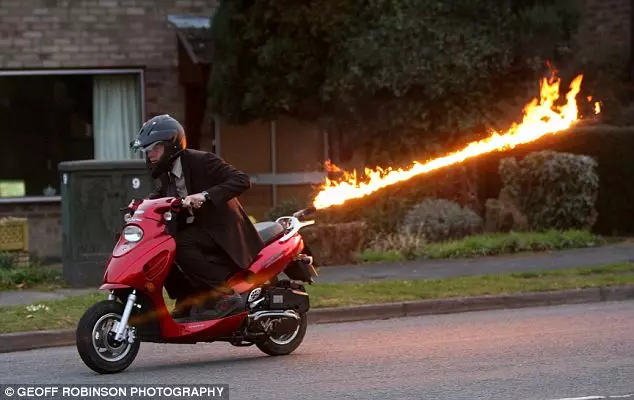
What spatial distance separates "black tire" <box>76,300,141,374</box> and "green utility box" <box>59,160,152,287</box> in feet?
19.2

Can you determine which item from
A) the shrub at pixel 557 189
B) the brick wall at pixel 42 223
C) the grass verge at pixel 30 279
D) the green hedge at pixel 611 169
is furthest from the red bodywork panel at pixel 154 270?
the green hedge at pixel 611 169

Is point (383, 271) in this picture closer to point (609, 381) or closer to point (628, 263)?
point (628, 263)

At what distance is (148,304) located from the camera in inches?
349

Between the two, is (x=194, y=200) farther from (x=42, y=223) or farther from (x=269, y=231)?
(x=42, y=223)

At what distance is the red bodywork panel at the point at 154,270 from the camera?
28.6 ft

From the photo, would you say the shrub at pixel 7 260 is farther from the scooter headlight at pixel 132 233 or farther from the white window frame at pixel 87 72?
the scooter headlight at pixel 132 233

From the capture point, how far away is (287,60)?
1897cm

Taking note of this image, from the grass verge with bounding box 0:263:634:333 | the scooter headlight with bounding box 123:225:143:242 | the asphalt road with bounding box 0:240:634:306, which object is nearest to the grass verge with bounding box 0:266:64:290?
the asphalt road with bounding box 0:240:634:306

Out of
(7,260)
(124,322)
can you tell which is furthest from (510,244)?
(124,322)

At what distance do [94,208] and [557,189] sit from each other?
7193mm

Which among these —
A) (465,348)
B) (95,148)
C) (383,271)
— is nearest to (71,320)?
(465,348)

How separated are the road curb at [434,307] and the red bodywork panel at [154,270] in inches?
97.6

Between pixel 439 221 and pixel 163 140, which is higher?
pixel 163 140

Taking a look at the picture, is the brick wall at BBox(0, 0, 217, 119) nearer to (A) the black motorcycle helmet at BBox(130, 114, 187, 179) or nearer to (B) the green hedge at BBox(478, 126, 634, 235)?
(B) the green hedge at BBox(478, 126, 634, 235)
